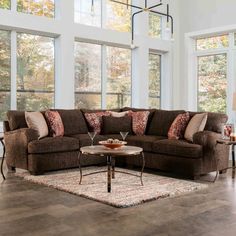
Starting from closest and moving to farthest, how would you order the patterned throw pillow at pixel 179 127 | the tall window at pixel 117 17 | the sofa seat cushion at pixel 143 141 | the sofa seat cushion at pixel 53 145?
1. the sofa seat cushion at pixel 53 145
2. the sofa seat cushion at pixel 143 141
3. the patterned throw pillow at pixel 179 127
4. the tall window at pixel 117 17

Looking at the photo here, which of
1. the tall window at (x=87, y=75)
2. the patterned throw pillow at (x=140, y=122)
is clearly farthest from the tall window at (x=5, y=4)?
the patterned throw pillow at (x=140, y=122)

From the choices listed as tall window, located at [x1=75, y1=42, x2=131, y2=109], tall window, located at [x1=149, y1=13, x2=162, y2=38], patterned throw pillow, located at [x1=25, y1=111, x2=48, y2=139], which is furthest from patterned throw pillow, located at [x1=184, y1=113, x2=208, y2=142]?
tall window, located at [x1=149, y1=13, x2=162, y2=38]

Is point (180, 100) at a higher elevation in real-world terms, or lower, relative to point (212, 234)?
higher

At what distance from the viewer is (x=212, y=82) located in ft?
27.4

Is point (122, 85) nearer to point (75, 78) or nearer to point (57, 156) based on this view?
point (75, 78)

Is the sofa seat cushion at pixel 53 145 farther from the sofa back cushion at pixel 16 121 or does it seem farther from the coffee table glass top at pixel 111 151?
the coffee table glass top at pixel 111 151

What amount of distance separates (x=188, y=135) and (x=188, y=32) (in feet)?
14.4

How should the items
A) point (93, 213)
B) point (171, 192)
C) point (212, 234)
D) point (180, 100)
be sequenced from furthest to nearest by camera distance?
point (180, 100)
point (171, 192)
point (93, 213)
point (212, 234)

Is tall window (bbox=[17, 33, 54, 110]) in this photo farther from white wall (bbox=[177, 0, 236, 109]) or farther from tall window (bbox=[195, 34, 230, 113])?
tall window (bbox=[195, 34, 230, 113])

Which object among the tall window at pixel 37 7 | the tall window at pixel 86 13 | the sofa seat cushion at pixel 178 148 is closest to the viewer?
the sofa seat cushion at pixel 178 148

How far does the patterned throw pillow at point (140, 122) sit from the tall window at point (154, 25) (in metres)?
3.28

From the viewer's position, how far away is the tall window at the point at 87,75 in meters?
7.54

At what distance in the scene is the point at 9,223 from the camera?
9.44 feet

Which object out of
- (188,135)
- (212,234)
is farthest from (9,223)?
(188,135)
